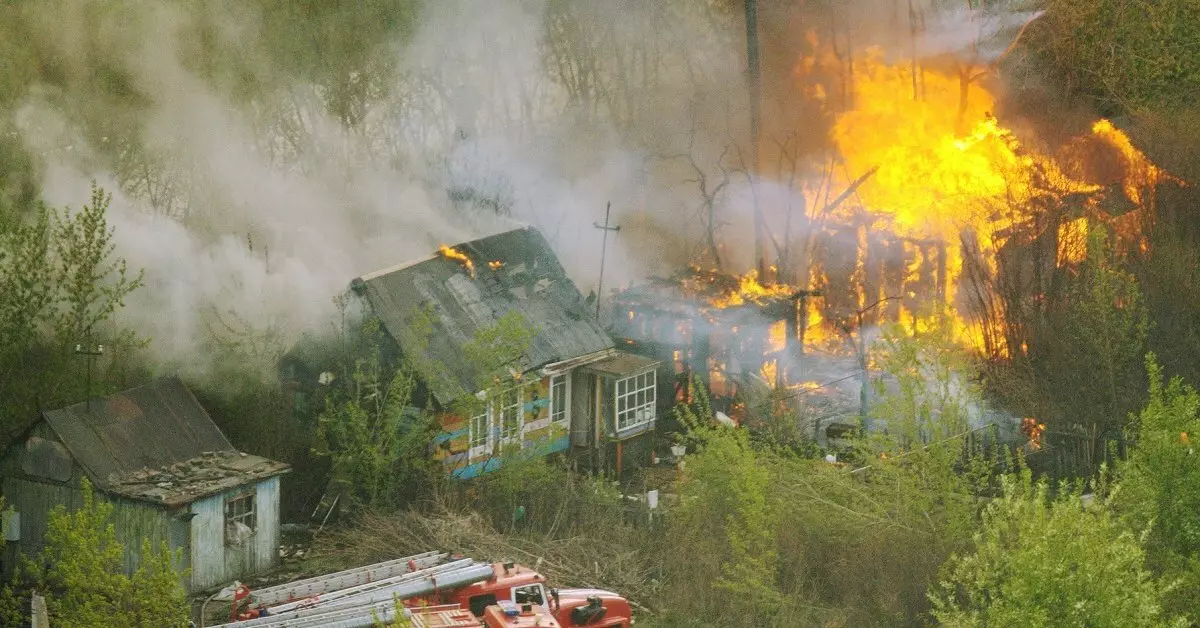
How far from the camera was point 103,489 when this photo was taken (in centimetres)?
1653

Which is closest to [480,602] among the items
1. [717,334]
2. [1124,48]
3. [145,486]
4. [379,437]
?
[379,437]

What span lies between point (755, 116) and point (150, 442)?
18.3 meters

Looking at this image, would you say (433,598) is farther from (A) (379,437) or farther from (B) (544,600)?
(A) (379,437)

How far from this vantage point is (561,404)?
72.0 feet

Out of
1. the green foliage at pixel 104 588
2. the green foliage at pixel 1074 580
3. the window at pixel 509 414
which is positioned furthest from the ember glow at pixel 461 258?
the green foliage at pixel 1074 580

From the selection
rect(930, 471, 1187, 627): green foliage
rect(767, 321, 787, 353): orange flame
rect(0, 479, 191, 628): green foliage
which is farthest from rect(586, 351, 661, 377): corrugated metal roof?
rect(930, 471, 1187, 627): green foliage

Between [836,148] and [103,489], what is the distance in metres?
20.2

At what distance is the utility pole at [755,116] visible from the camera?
31.1 metres

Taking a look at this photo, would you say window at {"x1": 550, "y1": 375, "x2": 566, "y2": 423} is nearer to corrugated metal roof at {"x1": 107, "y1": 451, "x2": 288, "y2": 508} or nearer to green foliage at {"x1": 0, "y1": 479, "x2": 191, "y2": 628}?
corrugated metal roof at {"x1": 107, "y1": 451, "x2": 288, "y2": 508}

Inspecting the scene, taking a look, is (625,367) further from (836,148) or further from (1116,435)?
(836,148)

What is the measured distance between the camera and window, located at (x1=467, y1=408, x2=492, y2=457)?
20.1 meters

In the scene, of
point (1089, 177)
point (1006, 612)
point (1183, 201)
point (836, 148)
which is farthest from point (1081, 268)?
point (1006, 612)

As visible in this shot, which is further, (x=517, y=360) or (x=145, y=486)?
(x=517, y=360)

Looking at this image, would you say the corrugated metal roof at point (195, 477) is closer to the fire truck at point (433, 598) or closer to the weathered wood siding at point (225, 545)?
the weathered wood siding at point (225, 545)
